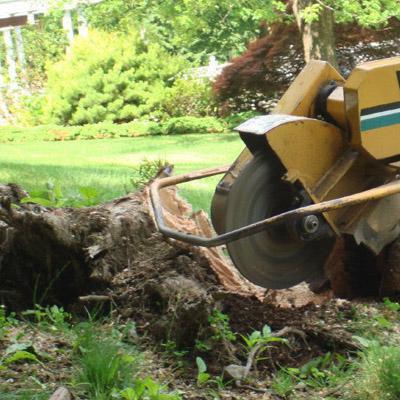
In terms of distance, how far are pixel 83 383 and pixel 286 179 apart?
4.93 ft

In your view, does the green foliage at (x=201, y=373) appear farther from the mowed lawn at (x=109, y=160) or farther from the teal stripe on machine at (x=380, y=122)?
the mowed lawn at (x=109, y=160)

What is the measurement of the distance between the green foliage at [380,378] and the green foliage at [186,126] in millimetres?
14613

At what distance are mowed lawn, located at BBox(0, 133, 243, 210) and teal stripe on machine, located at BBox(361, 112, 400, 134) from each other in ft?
9.10

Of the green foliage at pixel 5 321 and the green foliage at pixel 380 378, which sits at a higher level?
the green foliage at pixel 5 321

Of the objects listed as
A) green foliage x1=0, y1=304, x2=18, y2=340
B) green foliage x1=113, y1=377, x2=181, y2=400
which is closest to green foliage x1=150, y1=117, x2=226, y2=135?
green foliage x1=0, y1=304, x2=18, y2=340

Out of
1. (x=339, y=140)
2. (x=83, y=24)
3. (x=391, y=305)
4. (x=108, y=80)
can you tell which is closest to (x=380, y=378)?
(x=391, y=305)

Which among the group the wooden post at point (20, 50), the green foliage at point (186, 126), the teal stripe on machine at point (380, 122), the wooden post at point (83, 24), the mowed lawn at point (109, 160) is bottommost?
the green foliage at point (186, 126)

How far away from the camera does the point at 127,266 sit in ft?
15.9

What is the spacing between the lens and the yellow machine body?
4.50 meters

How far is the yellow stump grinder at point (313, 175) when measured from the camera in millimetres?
4500

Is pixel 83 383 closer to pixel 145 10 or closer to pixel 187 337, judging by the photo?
pixel 187 337

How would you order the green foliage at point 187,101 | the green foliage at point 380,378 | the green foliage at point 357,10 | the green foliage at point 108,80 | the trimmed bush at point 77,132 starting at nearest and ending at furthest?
the green foliage at point 380,378 < the green foliage at point 357,10 < the trimmed bush at point 77,132 < the green foliage at point 108,80 < the green foliage at point 187,101

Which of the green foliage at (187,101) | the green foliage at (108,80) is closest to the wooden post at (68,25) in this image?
the green foliage at (108,80)

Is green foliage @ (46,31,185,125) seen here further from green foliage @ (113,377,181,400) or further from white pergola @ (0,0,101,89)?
green foliage @ (113,377,181,400)
